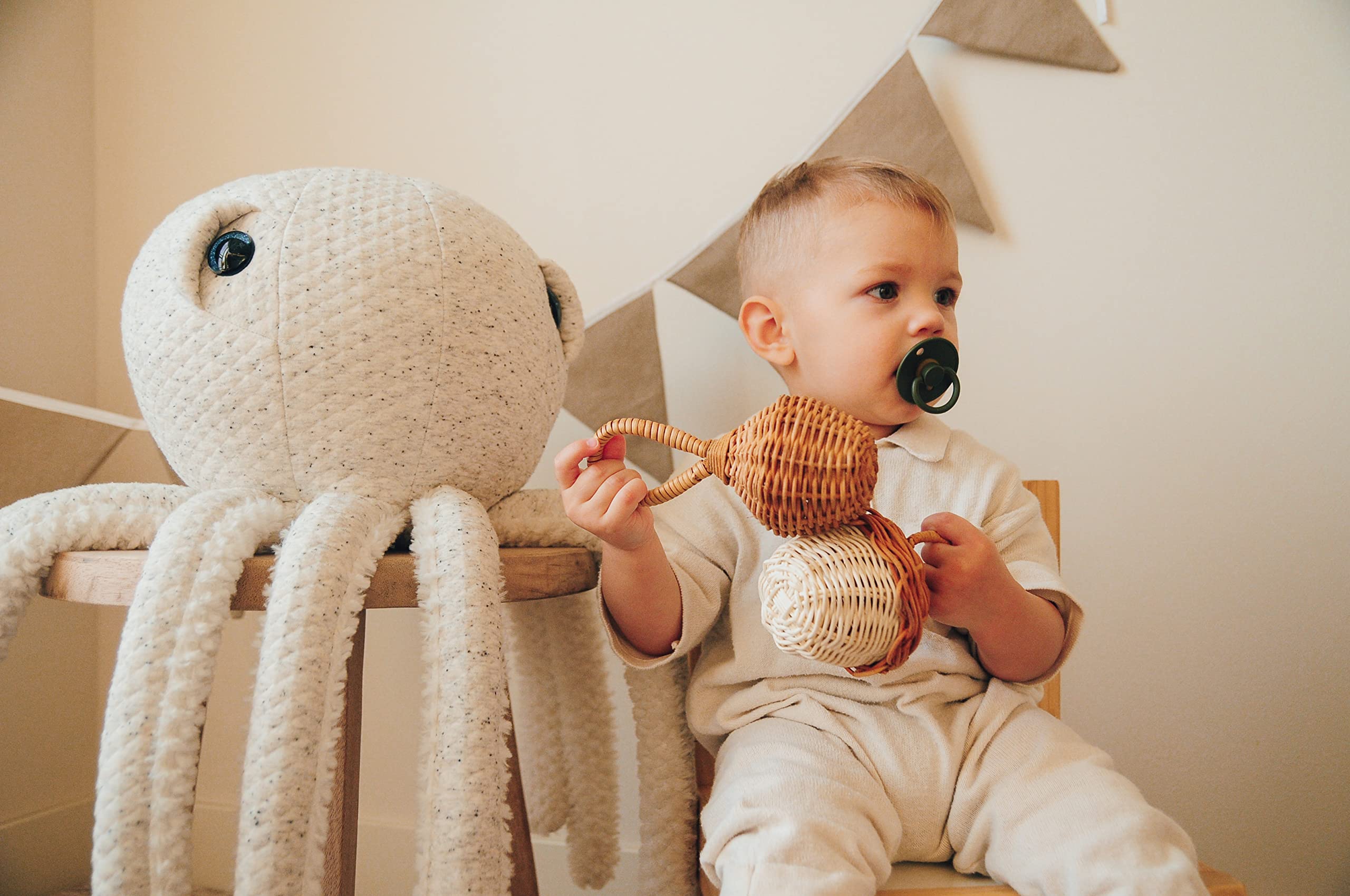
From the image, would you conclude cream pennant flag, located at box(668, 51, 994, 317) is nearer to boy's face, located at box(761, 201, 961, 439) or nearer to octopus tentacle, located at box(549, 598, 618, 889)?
boy's face, located at box(761, 201, 961, 439)

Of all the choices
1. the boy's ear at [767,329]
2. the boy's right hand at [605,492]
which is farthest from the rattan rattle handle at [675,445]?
the boy's ear at [767,329]

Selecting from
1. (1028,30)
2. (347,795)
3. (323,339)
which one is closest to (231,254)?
(323,339)

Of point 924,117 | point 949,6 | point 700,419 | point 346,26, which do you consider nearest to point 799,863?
point 700,419

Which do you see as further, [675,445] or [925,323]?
[925,323]

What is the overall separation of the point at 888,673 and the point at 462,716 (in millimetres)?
325

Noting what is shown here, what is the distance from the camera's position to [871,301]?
0.72 meters

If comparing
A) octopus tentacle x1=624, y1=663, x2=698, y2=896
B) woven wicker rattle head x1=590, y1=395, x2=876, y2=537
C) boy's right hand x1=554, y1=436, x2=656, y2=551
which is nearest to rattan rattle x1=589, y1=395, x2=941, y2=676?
woven wicker rattle head x1=590, y1=395, x2=876, y2=537

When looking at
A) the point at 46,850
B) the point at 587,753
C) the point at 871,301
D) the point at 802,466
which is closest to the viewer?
the point at 802,466

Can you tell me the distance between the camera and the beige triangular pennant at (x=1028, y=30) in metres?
1.01

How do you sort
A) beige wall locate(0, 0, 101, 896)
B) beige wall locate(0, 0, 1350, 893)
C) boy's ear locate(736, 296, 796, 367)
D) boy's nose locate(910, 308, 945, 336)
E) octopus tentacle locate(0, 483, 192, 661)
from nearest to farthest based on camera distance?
octopus tentacle locate(0, 483, 192, 661) < boy's nose locate(910, 308, 945, 336) < boy's ear locate(736, 296, 796, 367) < beige wall locate(0, 0, 1350, 893) < beige wall locate(0, 0, 101, 896)

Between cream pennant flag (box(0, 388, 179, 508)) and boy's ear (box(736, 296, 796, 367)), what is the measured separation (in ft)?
2.28

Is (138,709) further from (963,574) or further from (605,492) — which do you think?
(963,574)

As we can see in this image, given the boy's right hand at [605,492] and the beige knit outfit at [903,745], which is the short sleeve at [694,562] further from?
the boy's right hand at [605,492]

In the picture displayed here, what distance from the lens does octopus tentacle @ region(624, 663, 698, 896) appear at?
782 mm
